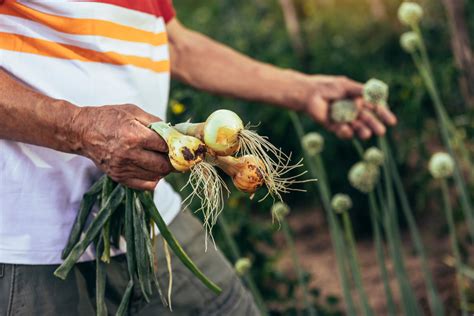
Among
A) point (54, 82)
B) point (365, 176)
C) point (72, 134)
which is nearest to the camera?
point (72, 134)

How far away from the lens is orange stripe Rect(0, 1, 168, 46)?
1.66 metres

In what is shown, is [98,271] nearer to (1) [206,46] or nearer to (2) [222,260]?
(2) [222,260]

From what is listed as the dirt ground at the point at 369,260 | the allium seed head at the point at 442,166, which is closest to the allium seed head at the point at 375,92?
the allium seed head at the point at 442,166

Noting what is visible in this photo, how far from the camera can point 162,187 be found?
2.04 m

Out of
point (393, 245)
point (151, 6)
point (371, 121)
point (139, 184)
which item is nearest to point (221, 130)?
point (139, 184)

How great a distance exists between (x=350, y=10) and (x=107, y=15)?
531 cm

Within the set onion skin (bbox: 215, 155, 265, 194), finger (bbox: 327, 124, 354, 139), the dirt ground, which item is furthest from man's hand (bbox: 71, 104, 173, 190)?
the dirt ground

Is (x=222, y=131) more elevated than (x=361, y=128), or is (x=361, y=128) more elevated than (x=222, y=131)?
(x=222, y=131)

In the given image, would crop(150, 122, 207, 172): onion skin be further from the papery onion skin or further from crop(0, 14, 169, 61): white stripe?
crop(0, 14, 169, 61): white stripe

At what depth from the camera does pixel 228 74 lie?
236cm

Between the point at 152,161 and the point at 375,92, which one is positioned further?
the point at 375,92

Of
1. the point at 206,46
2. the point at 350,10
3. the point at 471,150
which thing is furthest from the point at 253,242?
the point at 350,10

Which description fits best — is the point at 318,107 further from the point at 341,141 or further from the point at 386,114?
the point at 341,141

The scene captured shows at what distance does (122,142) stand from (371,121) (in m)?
1.11
